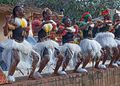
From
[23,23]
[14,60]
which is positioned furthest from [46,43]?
[14,60]

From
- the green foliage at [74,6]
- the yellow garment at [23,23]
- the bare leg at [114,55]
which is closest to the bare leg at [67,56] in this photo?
the yellow garment at [23,23]

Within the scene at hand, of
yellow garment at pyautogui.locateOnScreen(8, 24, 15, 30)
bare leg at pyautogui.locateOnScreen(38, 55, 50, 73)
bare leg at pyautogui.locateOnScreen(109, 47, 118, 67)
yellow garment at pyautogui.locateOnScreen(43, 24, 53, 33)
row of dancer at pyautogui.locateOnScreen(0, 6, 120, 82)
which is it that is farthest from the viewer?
bare leg at pyautogui.locateOnScreen(109, 47, 118, 67)

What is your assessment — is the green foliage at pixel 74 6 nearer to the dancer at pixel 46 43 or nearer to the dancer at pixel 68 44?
the dancer at pixel 68 44

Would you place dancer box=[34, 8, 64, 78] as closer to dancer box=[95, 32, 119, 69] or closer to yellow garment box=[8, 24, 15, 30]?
yellow garment box=[8, 24, 15, 30]

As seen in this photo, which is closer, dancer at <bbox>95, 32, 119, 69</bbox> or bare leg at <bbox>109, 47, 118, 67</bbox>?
Answer: dancer at <bbox>95, 32, 119, 69</bbox>

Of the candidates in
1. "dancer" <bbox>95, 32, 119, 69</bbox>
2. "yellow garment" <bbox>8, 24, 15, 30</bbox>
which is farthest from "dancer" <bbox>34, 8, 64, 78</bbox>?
"dancer" <bbox>95, 32, 119, 69</bbox>

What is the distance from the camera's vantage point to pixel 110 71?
31.4 feet

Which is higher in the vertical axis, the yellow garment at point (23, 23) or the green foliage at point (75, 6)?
the yellow garment at point (23, 23)

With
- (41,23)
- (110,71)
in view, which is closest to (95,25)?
(110,71)

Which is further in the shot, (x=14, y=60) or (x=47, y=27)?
(x=47, y=27)

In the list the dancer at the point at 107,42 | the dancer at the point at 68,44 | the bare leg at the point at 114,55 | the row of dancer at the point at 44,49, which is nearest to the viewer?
the row of dancer at the point at 44,49

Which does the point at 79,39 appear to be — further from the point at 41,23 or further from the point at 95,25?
the point at 41,23

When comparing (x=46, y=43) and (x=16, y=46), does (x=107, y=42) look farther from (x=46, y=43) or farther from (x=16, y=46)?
(x=16, y=46)

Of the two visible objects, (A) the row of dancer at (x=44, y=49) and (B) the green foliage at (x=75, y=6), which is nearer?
(A) the row of dancer at (x=44, y=49)
